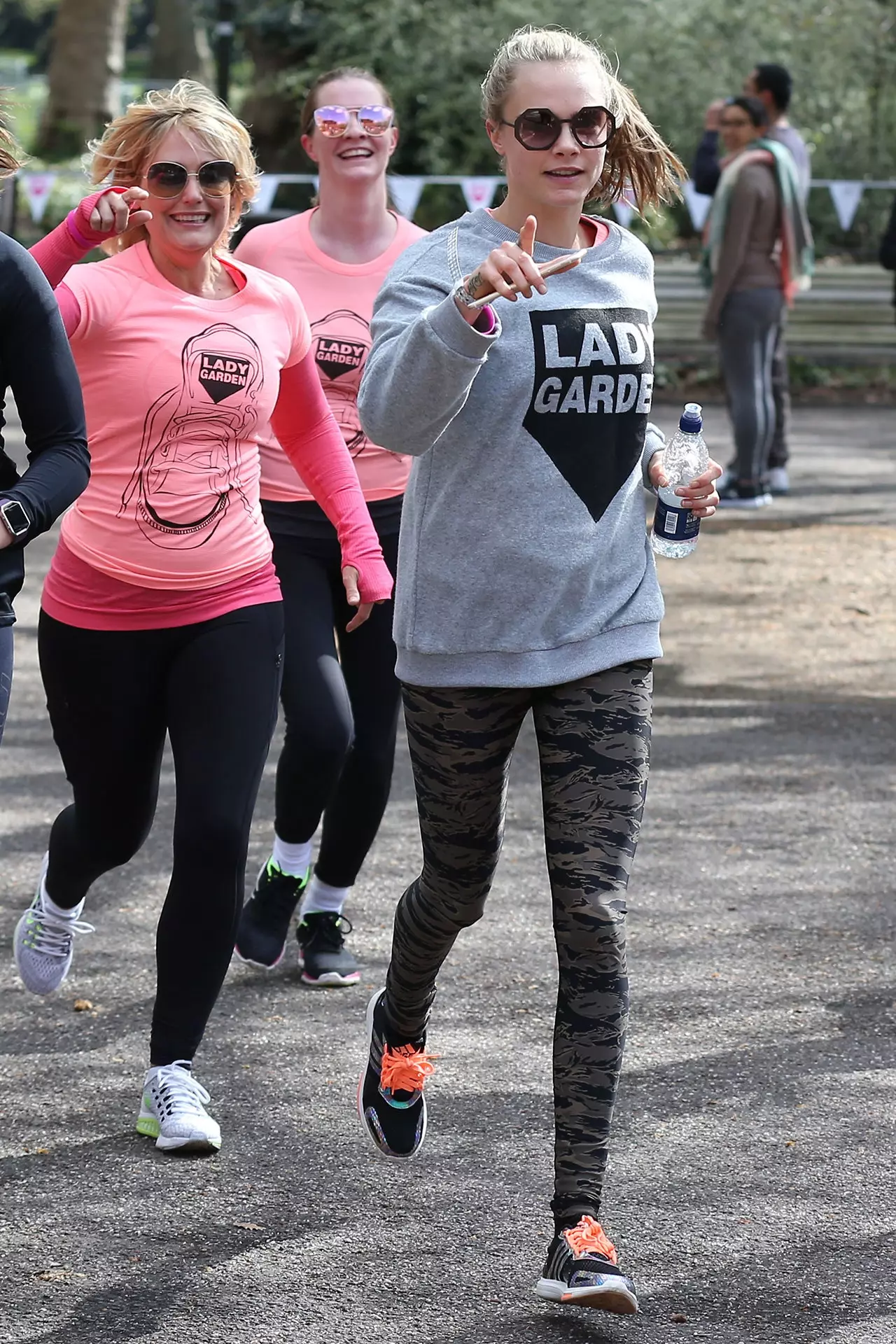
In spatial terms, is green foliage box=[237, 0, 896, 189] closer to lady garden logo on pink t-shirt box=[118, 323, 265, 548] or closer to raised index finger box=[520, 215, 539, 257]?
lady garden logo on pink t-shirt box=[118, 323, 265, 548]

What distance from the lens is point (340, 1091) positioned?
4.42m

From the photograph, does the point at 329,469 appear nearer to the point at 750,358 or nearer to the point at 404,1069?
the point at 404,1069

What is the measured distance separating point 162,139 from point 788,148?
9.13 metres

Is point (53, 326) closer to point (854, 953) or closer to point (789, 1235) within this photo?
point (789, 1235)

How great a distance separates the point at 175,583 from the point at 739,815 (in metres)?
3.05

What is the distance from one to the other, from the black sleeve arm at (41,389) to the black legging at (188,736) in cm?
62

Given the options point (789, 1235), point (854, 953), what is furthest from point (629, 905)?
point (789, 1235)

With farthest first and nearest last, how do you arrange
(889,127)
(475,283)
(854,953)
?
(889,127), (854,953), (475,283)

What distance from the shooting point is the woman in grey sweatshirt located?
3467 mm

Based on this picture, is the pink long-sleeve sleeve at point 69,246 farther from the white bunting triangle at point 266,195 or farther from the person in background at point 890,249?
the white bunting triangle at point 266,195

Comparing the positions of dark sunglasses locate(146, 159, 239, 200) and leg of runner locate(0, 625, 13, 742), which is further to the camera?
dark sunglasses locate(146, 159, 239, 200)

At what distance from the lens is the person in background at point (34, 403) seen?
11.4ft

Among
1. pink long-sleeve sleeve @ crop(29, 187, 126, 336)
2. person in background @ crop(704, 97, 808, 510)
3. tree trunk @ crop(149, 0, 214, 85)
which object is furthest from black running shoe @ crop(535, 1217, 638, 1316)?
tree trunk @ crop(149, 0, 214, 85)

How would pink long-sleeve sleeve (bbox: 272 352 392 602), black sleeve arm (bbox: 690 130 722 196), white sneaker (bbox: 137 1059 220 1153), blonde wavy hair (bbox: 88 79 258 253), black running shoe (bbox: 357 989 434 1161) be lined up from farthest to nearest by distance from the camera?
1. black sleeve arm (bbox: 690 130 722 196)
2. pink long-sleeve sleeve (bbox: 272 352 392 602)
3. blonde wavy hair (bbox: 88 79 258 253)
4. white sneaker (bbox: 137 1059 220 1153)
5. black running shoe (bbox: 357 989 434 1161)
